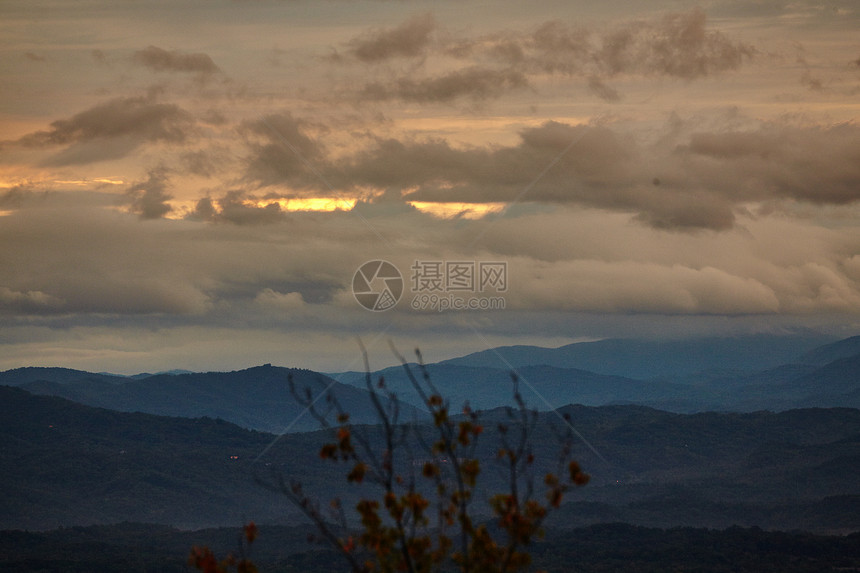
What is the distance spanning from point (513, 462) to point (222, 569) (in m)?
9.08

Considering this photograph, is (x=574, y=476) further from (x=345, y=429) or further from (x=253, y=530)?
(x=253, y=530)

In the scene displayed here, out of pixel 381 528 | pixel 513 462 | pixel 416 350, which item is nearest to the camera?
pixel 416 350

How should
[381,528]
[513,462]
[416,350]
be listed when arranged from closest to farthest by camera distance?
[416,350] < [513,462] < [381,528]

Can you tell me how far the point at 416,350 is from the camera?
24234 mm

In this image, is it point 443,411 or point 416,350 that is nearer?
point 416,350

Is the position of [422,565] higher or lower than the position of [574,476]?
lower

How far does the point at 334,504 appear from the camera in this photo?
2689 cm

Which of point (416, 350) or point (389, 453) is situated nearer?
point (416, 350)

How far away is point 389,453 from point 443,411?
6.36 feet

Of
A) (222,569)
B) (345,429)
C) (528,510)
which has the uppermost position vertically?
(345,429)

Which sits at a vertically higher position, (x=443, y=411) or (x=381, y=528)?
(x=443, y=411)

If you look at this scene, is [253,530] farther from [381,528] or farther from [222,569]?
[381,528]

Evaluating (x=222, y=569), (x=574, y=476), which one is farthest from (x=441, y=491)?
(x=222, y=569)

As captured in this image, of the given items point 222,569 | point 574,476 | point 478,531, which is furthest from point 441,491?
point 222,569
